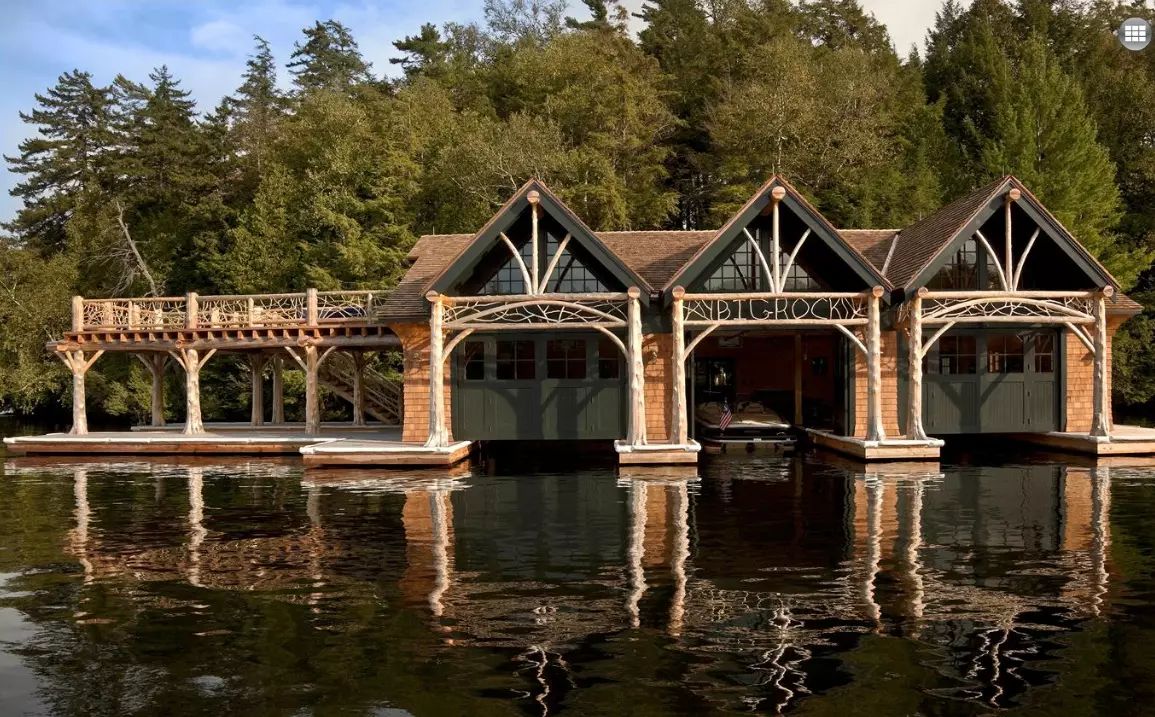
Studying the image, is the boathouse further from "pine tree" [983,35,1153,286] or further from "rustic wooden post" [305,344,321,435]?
"pine tree" [983,35,1153,286]

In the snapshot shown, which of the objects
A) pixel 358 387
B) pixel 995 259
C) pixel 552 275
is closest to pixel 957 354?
pixel 995 259

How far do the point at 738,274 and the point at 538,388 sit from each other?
6278 mm

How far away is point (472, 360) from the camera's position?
80.6ft

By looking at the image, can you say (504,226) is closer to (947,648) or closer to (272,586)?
(272,586)

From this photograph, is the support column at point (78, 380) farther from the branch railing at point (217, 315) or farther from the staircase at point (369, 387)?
the staircase at point (369, 387)

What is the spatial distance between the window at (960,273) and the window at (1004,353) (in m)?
1.65

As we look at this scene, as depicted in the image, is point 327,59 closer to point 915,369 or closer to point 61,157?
point 61,157

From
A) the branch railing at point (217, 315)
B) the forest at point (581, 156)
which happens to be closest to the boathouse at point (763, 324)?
the branch railing at point (217, 315)

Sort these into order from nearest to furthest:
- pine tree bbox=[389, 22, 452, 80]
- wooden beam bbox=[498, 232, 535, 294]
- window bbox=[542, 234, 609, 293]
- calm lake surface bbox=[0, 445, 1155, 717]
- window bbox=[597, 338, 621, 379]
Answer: calm lake surface bbox=[0, 445, 1155, 717]
wooden beam bbox=[498, 232, 535, 294]
window bbox=[597, 338, 621, 379]
window bbox=[542, 234, 609, 293]
pine tree bbox=[389, 22, 452, 80]

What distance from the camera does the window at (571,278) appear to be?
24.4m

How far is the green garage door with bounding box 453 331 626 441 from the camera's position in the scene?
946 inches

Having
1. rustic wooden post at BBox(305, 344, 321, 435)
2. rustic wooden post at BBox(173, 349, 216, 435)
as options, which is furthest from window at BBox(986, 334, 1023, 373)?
rustic wooden post at BBox(173, 349, 216, 435)

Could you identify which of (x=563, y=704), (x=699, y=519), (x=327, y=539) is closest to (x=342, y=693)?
(x=563, y=704)

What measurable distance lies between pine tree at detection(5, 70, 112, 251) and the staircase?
27.2 m
